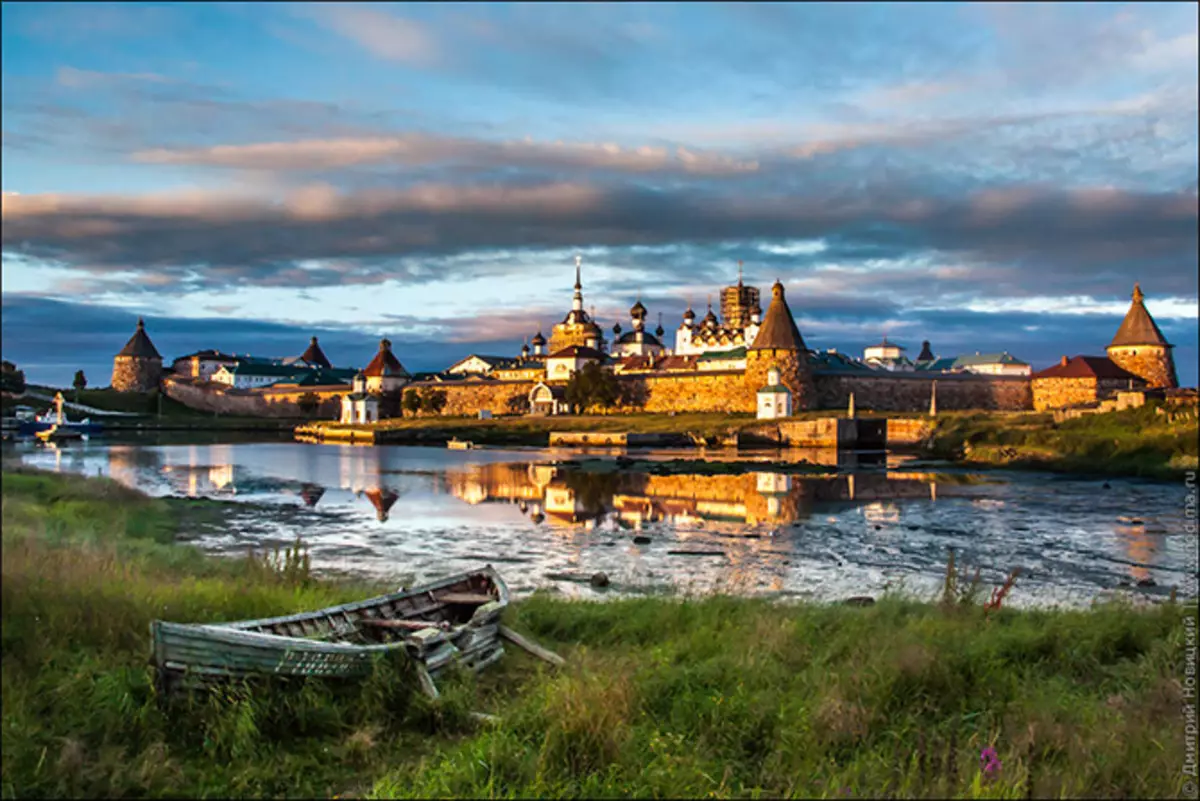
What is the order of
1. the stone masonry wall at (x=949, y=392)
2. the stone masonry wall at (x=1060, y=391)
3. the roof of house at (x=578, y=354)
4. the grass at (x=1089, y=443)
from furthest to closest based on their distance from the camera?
1. the roof of house at (x=578, y=354)
2. the stone masonry wall at (x=949, y=392)
3. the stone masonry wall at (x=1060, y=391)
4. the grass at (x=1089, y=443)

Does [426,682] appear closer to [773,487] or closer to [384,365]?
[773,487]

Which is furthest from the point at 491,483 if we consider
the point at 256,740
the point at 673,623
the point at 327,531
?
the point at 256,740

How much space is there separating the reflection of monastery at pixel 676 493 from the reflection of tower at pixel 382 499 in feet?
5.39

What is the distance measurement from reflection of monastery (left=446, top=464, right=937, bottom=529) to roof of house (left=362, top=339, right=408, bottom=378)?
2089 inches

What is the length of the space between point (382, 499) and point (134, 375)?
267 ft

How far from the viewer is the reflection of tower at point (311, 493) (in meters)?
21.4

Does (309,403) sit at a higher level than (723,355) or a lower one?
lower

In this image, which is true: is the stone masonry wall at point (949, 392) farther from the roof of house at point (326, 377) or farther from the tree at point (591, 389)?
the roof of house at point (326, 377)

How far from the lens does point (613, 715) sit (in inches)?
204


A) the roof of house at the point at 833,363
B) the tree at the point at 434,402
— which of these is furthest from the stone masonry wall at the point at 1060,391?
the tree at the point at 434,402

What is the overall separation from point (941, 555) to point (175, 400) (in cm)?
8840

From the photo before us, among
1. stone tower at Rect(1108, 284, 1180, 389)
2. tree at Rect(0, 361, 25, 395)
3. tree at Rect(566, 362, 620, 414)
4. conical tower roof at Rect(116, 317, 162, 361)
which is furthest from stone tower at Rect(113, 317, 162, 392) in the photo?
tree at Rect(0, 361, 25, 395)

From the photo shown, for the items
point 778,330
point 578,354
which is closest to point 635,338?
point 578,354

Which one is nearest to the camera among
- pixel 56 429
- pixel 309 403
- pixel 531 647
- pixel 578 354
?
pixel 531 647
